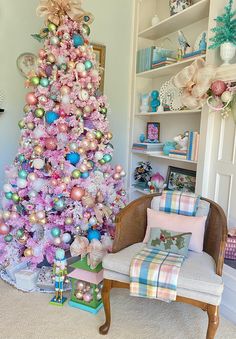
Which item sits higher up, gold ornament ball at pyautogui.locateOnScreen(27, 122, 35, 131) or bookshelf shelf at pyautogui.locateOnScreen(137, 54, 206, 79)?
bookshelf shelf at pyautogui.locateOnScreen(137, 54, 206, 79)

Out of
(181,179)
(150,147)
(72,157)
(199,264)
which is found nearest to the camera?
(199,264)

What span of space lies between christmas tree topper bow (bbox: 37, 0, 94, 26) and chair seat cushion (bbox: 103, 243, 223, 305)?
1759 mm

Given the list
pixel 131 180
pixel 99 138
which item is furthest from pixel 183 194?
pixel 131 180

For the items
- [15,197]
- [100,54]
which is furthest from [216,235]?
[100,54]

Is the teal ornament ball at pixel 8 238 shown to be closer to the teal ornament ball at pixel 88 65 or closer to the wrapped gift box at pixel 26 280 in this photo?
the wrapped gift box at pixel 26 280

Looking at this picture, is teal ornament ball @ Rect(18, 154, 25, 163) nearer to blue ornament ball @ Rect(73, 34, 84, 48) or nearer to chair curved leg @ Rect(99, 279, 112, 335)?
blue ornament ball @ Rect(73, 34, 84, 48)

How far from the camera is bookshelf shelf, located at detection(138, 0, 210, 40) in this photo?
2453 mm

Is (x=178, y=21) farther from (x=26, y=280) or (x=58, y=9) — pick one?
(x=26, y=280)

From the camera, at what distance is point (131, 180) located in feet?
11.0

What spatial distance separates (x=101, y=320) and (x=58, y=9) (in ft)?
7.30

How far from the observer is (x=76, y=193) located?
2.17 meters

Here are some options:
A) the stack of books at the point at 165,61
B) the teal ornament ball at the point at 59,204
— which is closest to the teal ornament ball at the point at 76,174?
the teal ornament ball at the point at 59,204

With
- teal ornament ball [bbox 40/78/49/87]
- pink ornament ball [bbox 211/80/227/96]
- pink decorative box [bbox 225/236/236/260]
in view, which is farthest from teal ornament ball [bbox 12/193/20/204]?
pink ornament ball [bbox 211/80/227/96]

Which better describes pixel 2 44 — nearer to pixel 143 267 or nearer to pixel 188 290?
pixel 143 267
